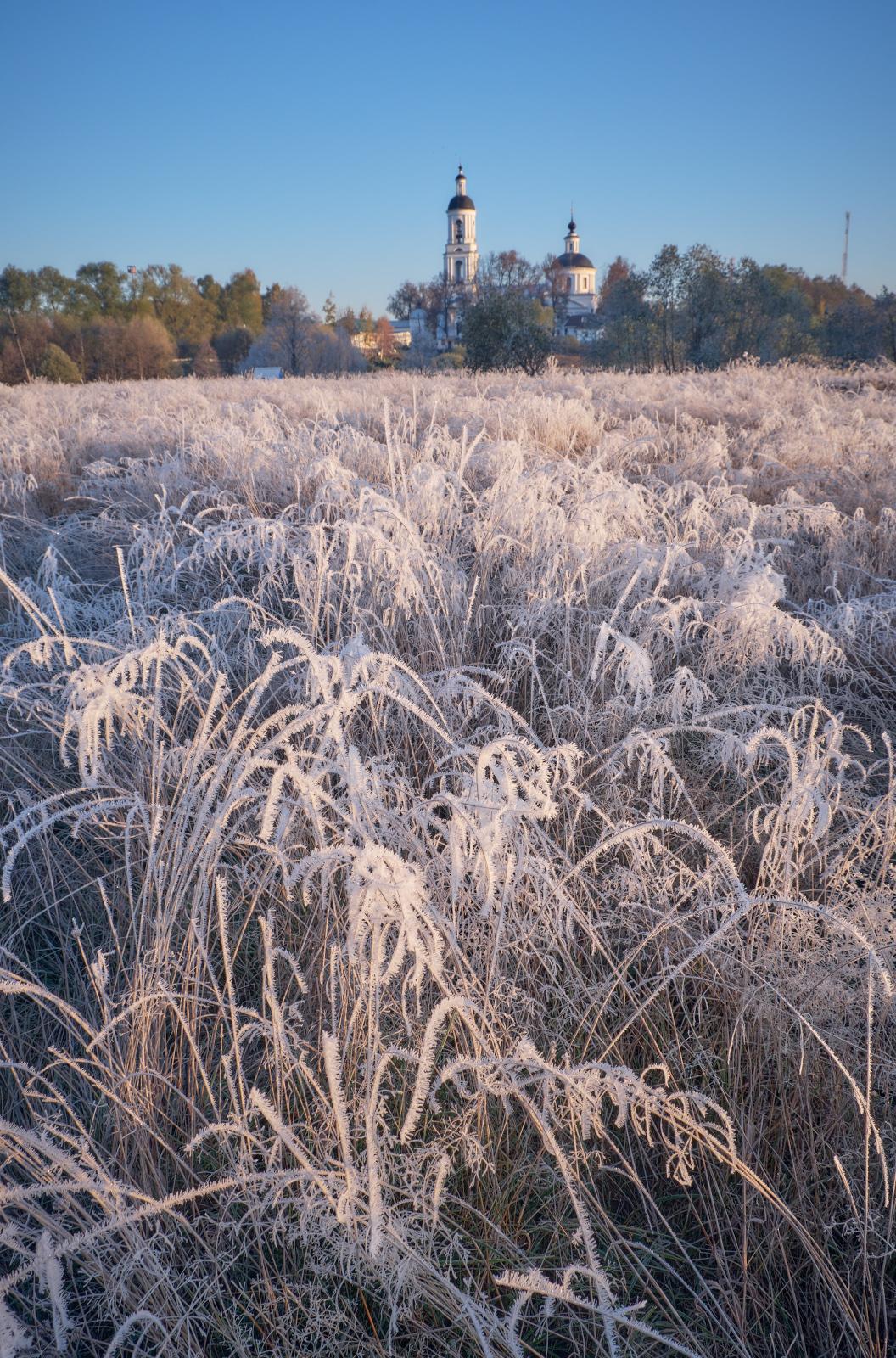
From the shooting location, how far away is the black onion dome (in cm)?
9175

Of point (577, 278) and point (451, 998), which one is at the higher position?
point (577, 278)

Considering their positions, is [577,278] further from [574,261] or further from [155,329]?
[155,329]

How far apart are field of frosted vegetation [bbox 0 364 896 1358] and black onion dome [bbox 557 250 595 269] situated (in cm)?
10052

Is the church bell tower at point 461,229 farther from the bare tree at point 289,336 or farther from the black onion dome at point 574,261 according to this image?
the bare tree at point 289,336

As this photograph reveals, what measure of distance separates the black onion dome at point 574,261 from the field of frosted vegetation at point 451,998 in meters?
101

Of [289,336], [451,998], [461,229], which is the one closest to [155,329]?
[289,336]

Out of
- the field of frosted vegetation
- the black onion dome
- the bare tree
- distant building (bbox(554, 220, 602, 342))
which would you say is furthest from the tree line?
the black onion dome

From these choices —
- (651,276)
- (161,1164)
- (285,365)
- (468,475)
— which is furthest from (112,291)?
(161,1164)

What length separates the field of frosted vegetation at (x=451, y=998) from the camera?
1.01 m

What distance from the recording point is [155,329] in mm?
33219

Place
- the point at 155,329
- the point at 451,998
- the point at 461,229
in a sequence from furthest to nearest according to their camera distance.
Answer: the point at 461,229
the point at 155,329
the point at 451,998

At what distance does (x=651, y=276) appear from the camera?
91.3 ft

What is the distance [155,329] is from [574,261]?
76.8 m

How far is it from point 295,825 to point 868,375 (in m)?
12.4
